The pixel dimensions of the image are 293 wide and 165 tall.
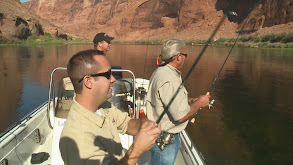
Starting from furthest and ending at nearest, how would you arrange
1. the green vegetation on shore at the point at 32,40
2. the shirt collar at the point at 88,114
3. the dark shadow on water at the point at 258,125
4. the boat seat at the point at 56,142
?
the green vegetation on shore at the point at 32,40, the dark shadow on water at the point at 258,125, the boat seat at the point at 56,142, the shirt collar at the point at 88,114

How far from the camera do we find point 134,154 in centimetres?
129

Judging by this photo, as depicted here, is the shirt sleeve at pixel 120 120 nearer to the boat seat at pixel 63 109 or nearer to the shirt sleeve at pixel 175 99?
the shirt sleeve at pixel 175 99

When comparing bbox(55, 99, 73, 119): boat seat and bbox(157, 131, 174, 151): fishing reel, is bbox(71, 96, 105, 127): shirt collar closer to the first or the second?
bbox(157, 131, 174, 151): fishing reel

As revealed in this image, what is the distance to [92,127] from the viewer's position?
1.36m

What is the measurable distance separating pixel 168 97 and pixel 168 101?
4 centimetres

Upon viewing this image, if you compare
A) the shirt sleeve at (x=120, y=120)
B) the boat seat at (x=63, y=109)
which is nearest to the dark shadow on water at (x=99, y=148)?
the shirt sleeve at (x=120, y=120)

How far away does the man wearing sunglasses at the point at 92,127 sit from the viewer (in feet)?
4.11

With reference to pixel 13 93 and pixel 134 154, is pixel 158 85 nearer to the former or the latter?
pixel 134 154

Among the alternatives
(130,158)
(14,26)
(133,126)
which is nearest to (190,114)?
(133,126)

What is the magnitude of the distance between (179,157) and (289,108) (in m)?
8.06

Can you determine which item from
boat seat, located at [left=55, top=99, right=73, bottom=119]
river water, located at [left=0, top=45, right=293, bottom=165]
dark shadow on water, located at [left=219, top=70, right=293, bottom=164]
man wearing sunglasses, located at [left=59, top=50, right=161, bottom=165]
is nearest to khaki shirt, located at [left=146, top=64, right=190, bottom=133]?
man wearing sunglasses, located at [left=59, top=50, right=161, bottom=165]

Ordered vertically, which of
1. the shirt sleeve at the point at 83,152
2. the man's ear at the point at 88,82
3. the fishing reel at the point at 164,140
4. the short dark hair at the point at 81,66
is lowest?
the fishing reel at the point at 164,140

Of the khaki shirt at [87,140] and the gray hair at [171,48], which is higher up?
the gray hair at [171,48]

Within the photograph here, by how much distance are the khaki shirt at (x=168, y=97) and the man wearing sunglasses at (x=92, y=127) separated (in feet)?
1.83
